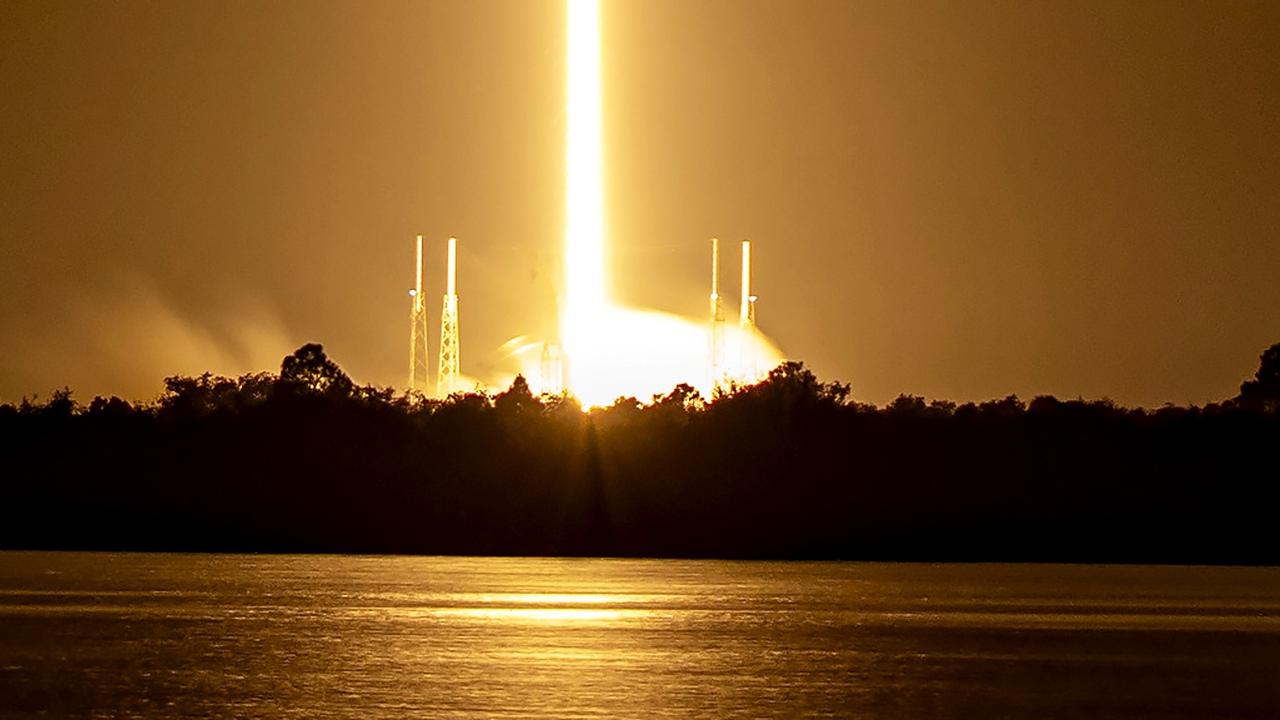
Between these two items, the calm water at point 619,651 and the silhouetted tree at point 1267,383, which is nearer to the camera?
the calm water at point 619,651

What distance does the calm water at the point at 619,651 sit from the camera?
1811 cm

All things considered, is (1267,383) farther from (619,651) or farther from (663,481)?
(619,651)

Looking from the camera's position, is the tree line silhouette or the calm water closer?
the calm water

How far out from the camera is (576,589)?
139 ft

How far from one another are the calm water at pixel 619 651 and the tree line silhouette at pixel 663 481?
50474 millimetres

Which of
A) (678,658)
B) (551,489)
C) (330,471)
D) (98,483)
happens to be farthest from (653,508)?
(678,658)

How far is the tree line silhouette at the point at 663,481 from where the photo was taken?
93.9m

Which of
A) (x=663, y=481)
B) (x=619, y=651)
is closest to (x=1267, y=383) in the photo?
(x=663, y=481)

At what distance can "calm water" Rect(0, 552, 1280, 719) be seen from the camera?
18109 millimetres

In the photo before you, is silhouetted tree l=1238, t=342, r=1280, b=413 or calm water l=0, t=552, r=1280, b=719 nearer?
calm water l=0, t=552, r=1280, b=719

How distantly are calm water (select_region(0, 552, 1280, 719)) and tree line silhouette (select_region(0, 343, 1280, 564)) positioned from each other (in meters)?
50.5

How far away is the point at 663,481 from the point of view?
99.8m

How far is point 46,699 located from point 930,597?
25.1 m

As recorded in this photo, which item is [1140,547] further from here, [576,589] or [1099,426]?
[576,589]
